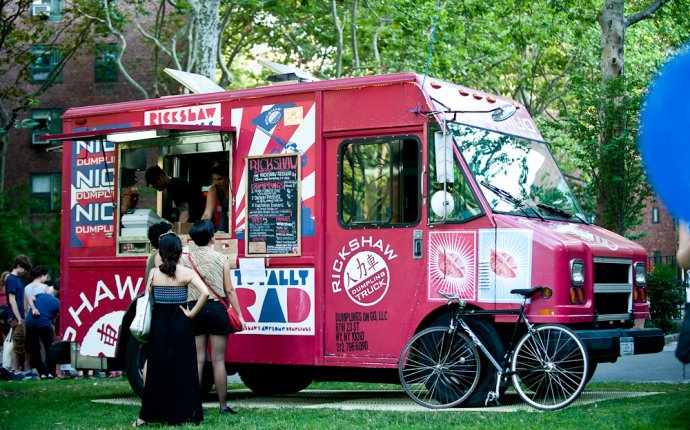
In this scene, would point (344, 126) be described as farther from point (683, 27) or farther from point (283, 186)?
point (683, 27)

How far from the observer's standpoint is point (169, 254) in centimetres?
997

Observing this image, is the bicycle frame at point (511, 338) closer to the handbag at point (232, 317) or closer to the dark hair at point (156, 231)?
the handbag at point (232, 317)

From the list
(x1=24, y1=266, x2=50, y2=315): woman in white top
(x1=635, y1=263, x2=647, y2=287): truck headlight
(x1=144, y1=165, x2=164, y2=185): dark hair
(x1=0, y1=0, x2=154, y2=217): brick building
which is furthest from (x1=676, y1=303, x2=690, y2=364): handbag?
(x1=0, y1=0, x2=154, y2=217): brick building

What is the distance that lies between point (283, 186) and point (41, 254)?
27123mm

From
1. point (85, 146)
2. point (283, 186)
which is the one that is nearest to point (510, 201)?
point (283, 186)

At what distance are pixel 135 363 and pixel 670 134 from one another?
28.9 feet

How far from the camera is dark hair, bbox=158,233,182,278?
997cm

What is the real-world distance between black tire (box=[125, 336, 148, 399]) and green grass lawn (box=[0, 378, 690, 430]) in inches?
16.3

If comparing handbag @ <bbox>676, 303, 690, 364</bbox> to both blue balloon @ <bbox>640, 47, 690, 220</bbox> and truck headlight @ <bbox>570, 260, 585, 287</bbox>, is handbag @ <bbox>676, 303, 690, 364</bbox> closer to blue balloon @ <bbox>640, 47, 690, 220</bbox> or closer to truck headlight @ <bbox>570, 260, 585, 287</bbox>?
blue balloon @ <bbox>640, 47, 690, 220</bbox>

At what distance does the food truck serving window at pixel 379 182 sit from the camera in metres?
11.0

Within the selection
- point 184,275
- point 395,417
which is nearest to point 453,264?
point 395,417

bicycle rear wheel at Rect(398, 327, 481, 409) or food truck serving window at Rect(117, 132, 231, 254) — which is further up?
food truck serving window at Rect(117, 132, 231, 254)

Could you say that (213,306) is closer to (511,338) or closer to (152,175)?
(152,175)

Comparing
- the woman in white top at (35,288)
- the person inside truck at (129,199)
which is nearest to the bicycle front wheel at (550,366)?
the person inside truck at (129,199)
